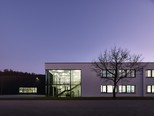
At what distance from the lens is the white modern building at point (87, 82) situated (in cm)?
5738

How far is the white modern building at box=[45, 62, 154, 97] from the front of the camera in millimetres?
57375

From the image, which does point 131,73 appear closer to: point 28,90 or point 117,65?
point 117,65

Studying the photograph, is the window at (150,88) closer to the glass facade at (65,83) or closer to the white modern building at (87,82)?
the white modern building at (87,82)

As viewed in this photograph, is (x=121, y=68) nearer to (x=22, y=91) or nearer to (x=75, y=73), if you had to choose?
(x=75, y=73)

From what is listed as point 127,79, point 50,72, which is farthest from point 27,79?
point 127,79

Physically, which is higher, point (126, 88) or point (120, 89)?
point (126, 88)

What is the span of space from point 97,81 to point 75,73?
3.90m

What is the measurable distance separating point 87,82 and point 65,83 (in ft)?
11.9

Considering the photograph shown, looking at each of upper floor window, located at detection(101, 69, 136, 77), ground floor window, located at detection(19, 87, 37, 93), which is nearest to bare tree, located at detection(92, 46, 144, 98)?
upper floor window, located at detection(101, 69, 136, 77)

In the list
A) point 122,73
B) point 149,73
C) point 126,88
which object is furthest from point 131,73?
point 122,73

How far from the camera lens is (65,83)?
5859 cm

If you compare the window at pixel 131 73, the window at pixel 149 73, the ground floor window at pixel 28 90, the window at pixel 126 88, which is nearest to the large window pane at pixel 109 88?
the window at pixel 126 88

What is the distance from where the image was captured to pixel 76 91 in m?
58.3

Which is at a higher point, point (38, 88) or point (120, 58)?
point (120, 58)
